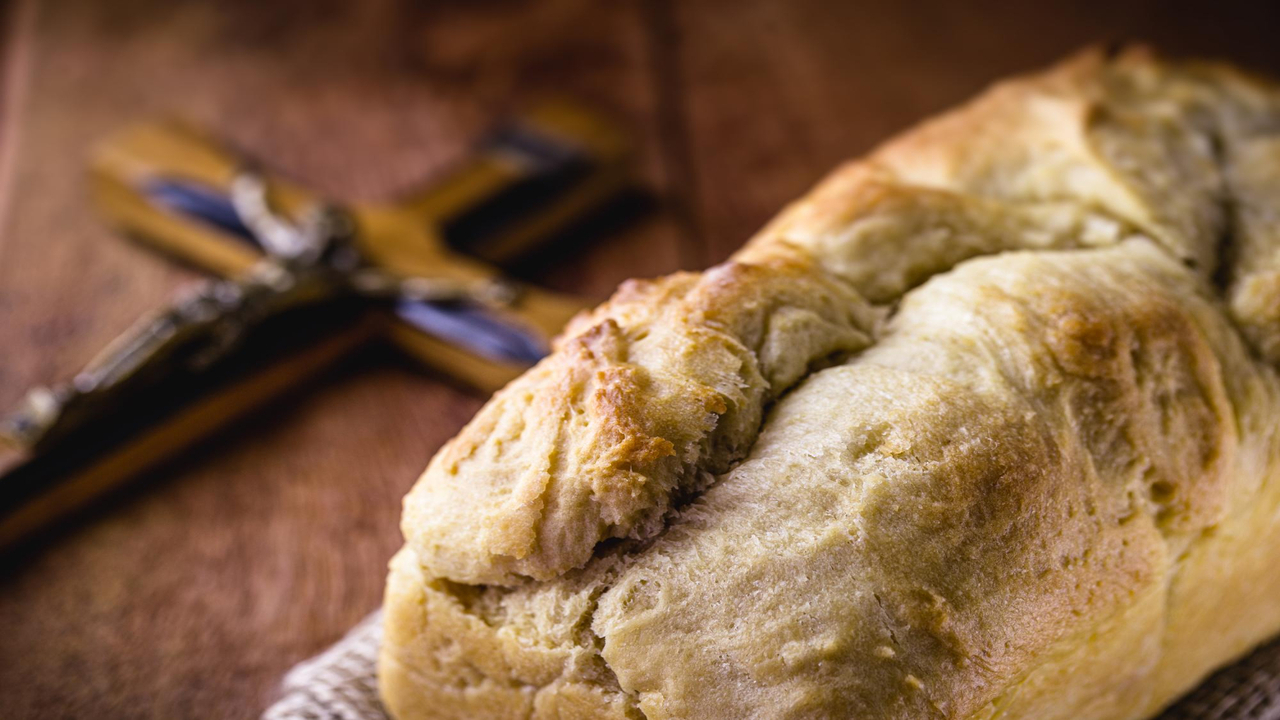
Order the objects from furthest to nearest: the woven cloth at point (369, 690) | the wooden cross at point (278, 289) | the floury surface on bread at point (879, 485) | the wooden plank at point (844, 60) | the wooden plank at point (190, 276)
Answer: the wooden plank at point (844, 60), the wooden cross at point (278, 289), the wooden plank at point (190, 276), the woven cloth at point (369, 690), the floury surface on bread at point (879, 485)

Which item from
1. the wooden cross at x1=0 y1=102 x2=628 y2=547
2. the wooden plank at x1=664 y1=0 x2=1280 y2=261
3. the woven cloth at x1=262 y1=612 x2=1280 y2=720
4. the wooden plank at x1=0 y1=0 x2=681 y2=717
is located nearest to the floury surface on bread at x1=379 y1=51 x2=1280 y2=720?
the woven cloth at x1=262 y1=612 x2=1280 y2=720

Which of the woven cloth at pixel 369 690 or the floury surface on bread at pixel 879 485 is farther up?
the floury surface on bread at pixel 879 485

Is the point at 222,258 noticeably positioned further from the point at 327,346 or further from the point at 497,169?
the point at 497,169

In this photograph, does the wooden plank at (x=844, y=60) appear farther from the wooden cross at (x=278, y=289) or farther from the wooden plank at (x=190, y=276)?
the wooden cross at (x=278, y=289)

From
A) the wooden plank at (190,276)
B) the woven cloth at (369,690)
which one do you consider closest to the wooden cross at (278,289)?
the wooden plank at (190,276)

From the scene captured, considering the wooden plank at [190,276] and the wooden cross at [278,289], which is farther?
the wooden cross at [278,289]

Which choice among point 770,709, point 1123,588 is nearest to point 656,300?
point 770,709

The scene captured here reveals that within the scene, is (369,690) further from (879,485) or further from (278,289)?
(278,289)

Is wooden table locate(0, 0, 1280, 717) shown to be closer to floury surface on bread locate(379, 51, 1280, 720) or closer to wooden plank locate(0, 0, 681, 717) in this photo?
wooden plank locate(0, 0, 681, 717)
